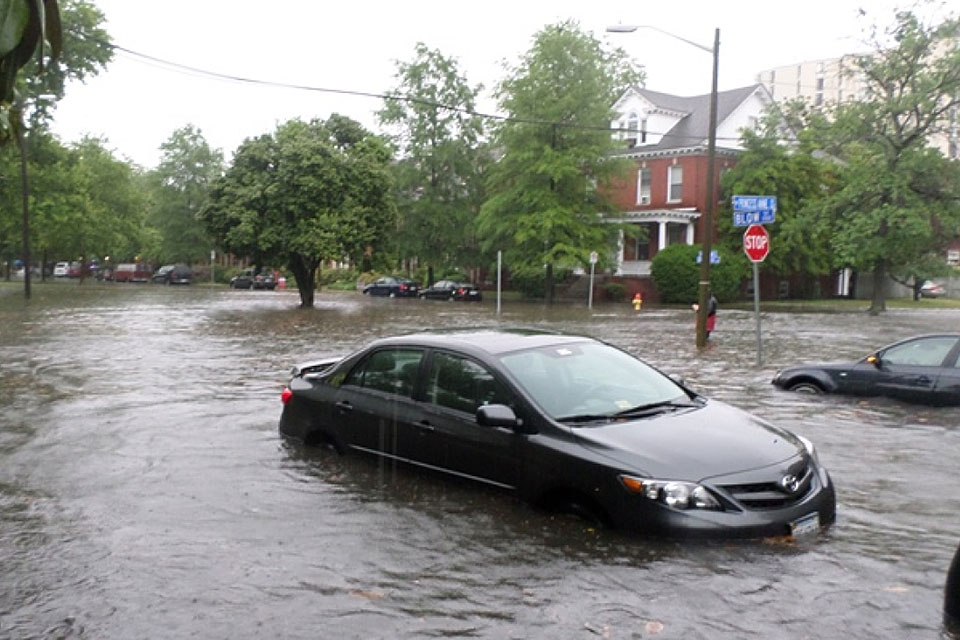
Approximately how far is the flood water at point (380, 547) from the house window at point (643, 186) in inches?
1667

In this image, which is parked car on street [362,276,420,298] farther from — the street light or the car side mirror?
the car side mirror

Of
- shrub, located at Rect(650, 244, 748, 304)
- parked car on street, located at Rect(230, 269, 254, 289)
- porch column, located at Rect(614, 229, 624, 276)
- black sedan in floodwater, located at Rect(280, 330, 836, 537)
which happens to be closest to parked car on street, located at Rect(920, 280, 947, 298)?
shrub, located at Rect(650, 244, 748, 304)

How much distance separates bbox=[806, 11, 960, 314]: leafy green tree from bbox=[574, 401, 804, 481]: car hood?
115 ft

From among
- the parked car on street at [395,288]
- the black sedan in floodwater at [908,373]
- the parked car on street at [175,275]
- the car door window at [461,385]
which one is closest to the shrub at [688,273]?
the parked car on street at [395,288]

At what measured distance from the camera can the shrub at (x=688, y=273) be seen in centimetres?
4706

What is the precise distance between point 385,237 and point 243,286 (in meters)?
33.7

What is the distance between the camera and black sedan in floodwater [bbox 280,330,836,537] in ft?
18.8

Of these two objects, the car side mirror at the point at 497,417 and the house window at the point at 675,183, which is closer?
the car side mirror at the point at 497,417

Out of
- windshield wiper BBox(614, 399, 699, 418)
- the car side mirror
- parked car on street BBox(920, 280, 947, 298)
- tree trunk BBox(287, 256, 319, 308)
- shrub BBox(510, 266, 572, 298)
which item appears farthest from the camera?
parked car on street BBox(920, 280, 947, 298)

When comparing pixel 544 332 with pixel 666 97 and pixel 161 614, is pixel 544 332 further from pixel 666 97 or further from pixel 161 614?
pixel 666 97

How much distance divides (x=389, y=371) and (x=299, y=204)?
3272cm

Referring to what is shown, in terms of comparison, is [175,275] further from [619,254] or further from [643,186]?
[643,186]

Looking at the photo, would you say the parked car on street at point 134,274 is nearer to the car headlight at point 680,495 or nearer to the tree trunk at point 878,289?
the tree trunk at point 878,289

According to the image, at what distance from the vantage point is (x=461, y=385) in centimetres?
717
